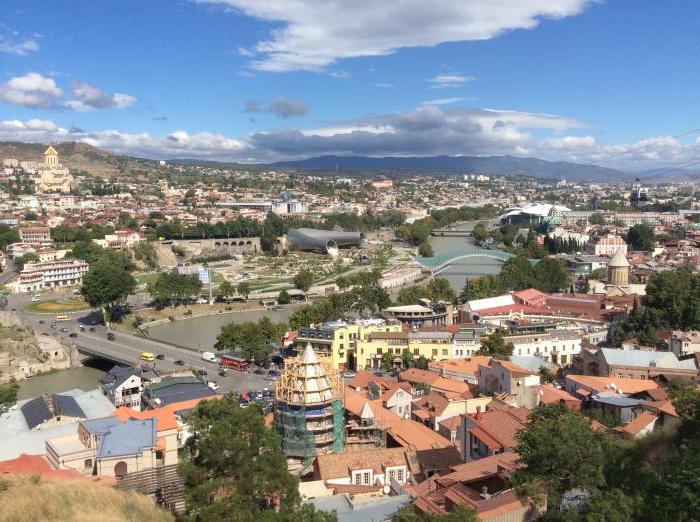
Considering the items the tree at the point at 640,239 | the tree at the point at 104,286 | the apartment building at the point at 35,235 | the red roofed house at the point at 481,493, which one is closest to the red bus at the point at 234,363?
the tree at the point at 104,286

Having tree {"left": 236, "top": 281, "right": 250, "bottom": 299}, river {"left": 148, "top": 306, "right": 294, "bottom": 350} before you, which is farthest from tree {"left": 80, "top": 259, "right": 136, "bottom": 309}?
tree {"left": 236, "top": 281, "right": 250, "bottom": 299}

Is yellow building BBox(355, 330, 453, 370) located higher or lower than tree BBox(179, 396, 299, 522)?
lower

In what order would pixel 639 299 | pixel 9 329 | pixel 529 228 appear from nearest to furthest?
pixel 9 329
pixel 639 299
pixel 529 228

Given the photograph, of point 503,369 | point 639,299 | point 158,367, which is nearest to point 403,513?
point 503,369

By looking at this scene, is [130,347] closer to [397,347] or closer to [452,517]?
[397,347]

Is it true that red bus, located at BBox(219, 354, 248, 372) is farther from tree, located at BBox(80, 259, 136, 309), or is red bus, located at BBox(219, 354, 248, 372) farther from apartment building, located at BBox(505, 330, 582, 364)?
tree, located at BBox(80, 259, 136, 309)

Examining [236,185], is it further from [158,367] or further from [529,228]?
[158,367]
